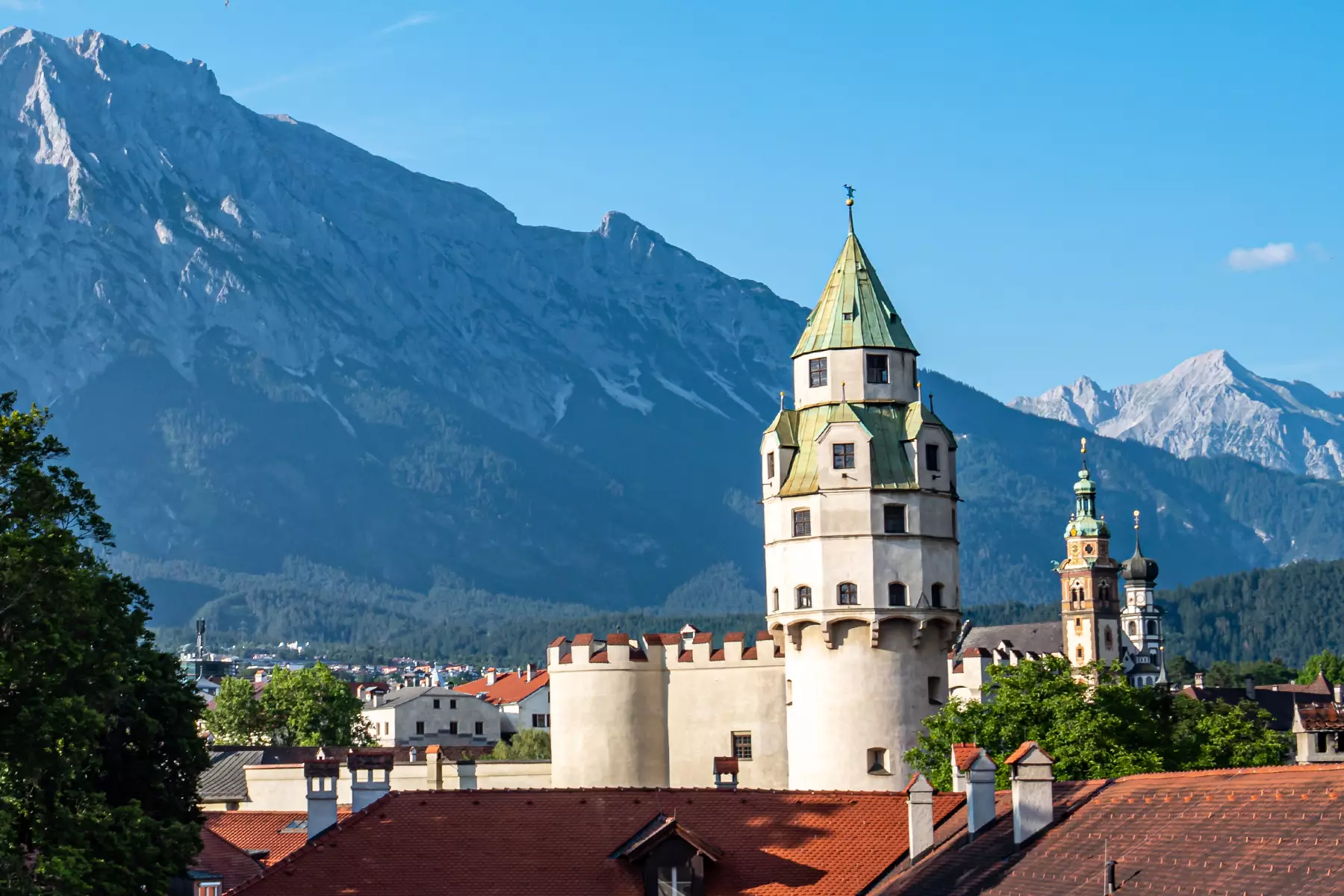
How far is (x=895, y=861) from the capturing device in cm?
5075

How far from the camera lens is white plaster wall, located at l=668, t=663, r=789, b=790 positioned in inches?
3381

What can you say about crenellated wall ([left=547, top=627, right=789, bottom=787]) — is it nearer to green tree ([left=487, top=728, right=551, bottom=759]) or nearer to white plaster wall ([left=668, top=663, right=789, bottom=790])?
white plaster wall ([left=668, top=663, right=789, bottom=790])

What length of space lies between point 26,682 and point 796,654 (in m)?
41.6

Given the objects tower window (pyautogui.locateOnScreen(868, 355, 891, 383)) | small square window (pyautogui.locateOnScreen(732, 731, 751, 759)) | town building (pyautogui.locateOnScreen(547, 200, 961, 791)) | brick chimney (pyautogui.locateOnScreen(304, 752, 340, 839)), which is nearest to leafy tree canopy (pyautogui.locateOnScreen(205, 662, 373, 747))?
small square window (pyautogui.locateOnScreen(732, 731, 751, 759))

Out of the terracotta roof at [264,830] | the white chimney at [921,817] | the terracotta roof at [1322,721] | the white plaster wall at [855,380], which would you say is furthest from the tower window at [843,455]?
the terracotta roof at [1322,721]

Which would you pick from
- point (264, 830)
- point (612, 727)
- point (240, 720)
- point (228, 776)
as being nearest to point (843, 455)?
point (612, 727)

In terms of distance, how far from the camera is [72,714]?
46094 millimetres

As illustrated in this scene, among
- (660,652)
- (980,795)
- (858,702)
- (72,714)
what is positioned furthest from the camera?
(660,652)

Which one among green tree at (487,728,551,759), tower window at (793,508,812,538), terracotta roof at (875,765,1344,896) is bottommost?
terracotta roof at (875,765,1344,896)

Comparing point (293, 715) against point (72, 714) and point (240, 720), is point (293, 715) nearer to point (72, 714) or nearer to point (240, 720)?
point (240, 720)

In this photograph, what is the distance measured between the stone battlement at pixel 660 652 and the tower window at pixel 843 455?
8.49 m

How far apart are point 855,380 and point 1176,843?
46.1 metres

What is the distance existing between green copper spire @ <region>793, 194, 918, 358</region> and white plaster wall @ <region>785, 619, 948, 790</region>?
10363 mm

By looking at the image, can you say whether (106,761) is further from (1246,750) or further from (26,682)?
(1246,750)
